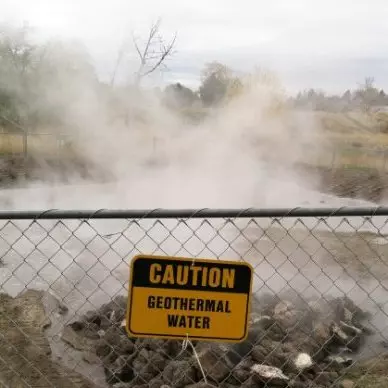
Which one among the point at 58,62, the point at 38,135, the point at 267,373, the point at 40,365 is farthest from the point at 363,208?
the point at 38,135

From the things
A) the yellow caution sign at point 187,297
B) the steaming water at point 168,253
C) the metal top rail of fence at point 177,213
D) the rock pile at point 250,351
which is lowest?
the steaming water at point 168,253

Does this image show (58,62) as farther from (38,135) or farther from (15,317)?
(15,317)

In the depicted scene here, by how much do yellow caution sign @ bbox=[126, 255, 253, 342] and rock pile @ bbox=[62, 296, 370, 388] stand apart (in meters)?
1.33

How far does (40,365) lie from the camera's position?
4754 millimetres

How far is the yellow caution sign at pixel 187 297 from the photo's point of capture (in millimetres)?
2324

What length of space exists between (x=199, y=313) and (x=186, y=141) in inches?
573

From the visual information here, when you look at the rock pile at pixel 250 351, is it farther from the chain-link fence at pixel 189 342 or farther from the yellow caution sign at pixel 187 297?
the yellow caution sign at pixel 187 297

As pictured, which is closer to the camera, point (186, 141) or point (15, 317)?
point (15, 317)

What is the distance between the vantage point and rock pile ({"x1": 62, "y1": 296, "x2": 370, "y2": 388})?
14.1 feet

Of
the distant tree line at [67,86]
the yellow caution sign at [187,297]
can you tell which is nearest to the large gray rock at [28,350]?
the yellow caution sign at [187,297]

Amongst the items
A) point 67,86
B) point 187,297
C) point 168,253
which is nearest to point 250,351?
point 187,297

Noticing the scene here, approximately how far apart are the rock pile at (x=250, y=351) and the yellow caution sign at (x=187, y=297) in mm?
1335

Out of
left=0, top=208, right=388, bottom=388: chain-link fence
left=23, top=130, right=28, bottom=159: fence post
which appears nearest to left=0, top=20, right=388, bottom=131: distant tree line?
left=23, top=130, right=28, bottom=159: fence post

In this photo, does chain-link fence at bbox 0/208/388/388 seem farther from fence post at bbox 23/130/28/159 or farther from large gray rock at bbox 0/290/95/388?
fence post at bbox 23/130/28/159
